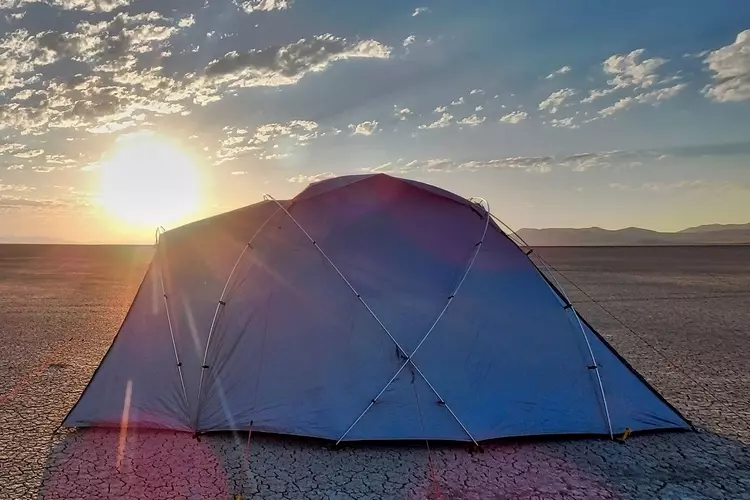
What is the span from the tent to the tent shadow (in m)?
0.18

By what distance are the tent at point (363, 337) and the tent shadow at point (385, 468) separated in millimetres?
180

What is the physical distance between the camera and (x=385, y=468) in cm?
513

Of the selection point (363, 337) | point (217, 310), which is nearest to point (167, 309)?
point (217, 310)

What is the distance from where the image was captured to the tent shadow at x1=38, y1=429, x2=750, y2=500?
4.69 metres

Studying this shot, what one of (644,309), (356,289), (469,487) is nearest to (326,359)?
(356,289)

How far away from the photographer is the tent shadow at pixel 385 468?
4691mm

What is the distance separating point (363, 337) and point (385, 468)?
1331mm

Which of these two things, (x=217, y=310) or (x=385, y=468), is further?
(x=217, y=310)

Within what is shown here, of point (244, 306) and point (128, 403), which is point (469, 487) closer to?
point (244, 306)

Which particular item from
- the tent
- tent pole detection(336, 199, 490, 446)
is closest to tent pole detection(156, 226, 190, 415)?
the tent

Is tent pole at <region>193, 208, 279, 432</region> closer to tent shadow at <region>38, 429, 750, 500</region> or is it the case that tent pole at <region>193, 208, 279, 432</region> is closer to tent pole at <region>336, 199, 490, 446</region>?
tent shadow at <region>38, 429, 750, 500</region>

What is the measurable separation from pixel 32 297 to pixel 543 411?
61.5 ft

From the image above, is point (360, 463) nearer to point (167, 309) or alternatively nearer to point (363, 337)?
point (363, 337)

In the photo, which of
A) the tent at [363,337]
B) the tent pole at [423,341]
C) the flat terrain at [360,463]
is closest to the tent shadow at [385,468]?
the flat terrain at [360,463]
